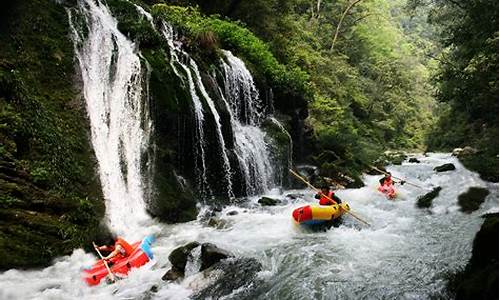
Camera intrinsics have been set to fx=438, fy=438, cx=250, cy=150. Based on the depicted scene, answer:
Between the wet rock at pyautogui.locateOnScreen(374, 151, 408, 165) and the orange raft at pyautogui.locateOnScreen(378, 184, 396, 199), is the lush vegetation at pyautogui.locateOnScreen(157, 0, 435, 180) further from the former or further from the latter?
the orange raft at pyautogui.locateOnScreen(378, 184, 396, 199)

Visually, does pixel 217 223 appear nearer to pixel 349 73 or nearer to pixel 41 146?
pixel 41 146

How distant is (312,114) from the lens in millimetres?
22688

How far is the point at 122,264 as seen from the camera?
7176 millimetres

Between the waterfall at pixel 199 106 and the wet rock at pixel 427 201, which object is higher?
the waterfall at pixel 199 106

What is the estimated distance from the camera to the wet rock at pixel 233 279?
245 inches

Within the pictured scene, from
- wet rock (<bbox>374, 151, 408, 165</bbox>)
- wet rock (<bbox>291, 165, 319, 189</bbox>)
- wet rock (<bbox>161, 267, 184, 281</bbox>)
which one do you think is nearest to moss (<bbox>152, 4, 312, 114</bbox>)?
wet rock (<bbox>291, 165, 319, 189</bbox>)

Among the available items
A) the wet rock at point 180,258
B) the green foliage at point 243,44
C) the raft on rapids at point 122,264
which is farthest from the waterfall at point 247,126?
the wet rock at point 180,258

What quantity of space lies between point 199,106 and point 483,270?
8.32 metres

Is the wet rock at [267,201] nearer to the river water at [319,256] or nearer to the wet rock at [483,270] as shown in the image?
the river water at [319,256]

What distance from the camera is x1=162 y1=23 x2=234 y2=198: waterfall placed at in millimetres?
11359

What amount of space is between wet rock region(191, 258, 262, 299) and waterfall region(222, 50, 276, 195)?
539 cm

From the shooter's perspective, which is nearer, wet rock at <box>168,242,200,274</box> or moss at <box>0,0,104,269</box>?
wet rock at <box>168,242,200,274</box>

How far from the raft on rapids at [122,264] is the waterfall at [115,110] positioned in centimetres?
126

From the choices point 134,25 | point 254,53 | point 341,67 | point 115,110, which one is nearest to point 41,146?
point 115,110
